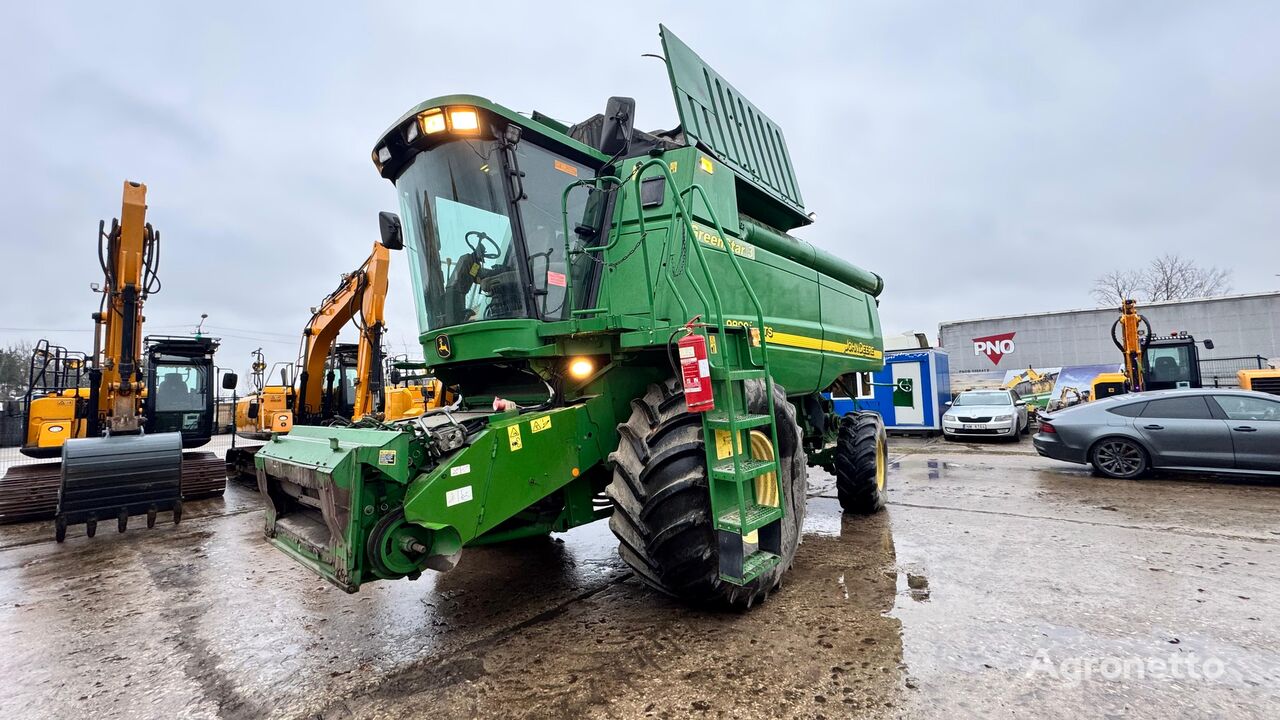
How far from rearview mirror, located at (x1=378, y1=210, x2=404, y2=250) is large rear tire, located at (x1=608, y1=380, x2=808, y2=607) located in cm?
223

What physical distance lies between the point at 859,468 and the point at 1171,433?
530 centimetres

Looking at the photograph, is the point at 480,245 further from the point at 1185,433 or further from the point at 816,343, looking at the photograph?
the point at 1185,433

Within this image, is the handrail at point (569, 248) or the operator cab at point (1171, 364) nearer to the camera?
the handrail at point (569, 248)

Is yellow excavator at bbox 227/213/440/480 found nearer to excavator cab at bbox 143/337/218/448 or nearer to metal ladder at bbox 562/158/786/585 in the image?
excavator cab at bbox 143/337/218/448

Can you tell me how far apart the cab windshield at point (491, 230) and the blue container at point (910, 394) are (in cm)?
1321

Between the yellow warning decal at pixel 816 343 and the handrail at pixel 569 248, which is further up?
the handrail at pixel 569 248

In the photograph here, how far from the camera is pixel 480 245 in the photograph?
3684 millimetres

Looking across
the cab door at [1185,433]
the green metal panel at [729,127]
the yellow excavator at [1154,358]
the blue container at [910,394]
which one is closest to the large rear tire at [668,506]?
the green metal panel at [729,127]

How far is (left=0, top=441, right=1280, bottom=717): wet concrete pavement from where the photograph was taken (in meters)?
2.57

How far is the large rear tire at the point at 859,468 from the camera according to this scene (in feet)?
20.0

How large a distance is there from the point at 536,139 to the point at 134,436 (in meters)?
6.25

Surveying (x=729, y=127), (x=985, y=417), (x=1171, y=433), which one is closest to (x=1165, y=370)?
(x=985, y=417)

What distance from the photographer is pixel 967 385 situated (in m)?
25.7

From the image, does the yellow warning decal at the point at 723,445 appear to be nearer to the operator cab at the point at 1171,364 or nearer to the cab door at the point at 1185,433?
the cab door at the point at 1185,433
